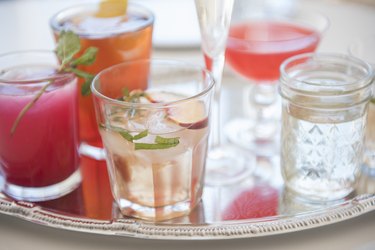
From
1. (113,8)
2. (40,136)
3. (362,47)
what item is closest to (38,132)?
(40,136)

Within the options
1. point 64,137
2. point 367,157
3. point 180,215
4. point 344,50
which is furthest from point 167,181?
point 344,50

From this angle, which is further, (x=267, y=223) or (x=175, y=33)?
(x=175, y=33)

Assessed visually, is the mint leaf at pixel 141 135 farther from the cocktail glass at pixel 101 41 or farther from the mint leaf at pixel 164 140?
the cocktail glass at pixel 101 41

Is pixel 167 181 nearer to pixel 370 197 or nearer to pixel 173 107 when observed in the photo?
pixel 173 107

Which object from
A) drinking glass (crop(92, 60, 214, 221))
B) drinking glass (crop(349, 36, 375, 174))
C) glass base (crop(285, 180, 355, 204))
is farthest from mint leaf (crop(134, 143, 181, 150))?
drinking glass (crop(349, 36, 375, 174))

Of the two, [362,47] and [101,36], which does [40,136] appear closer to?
[101,36]

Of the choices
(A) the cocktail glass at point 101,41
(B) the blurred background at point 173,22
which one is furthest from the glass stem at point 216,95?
(B) the blurred background at point 173,22
